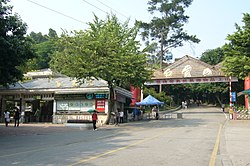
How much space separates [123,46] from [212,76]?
80.2 ft

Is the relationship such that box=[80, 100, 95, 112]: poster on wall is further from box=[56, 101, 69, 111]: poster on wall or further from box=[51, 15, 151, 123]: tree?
box=[51, 15, 151, 123]: tree

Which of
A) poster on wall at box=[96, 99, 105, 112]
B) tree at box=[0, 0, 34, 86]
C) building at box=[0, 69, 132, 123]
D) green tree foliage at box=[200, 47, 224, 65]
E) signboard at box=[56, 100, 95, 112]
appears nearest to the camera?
tree at box=[0, 0, 34, 86]

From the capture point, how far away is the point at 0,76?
1716 cm

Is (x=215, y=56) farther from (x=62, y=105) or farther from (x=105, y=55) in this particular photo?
(x=105, y=55)

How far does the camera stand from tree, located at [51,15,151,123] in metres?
24.8

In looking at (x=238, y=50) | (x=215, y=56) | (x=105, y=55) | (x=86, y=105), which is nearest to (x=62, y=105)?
(x=86, y=105)

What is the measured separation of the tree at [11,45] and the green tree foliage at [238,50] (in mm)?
17020

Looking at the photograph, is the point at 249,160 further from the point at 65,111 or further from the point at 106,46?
the point at 65,111

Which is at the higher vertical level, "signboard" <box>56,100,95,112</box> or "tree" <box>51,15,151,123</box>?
"tree" <box>51,15,151,123</box>

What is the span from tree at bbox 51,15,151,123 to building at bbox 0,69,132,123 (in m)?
3.14

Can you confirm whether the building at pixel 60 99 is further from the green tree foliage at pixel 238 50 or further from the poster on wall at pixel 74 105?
the green tree foliage at pixel 238 50

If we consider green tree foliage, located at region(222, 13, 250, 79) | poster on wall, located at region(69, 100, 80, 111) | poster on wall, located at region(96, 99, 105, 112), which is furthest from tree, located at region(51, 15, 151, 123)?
green tree foliage, located at region(222, 13, 250, 79)

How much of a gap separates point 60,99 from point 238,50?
18.9 meters

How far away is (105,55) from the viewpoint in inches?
1013
